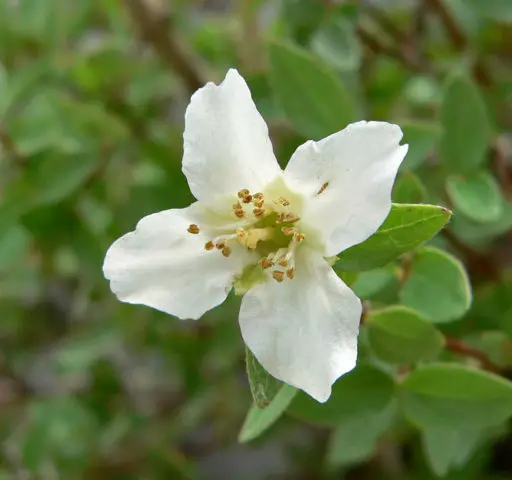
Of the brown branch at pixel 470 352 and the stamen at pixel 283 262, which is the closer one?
the stamen at pixel 283 262

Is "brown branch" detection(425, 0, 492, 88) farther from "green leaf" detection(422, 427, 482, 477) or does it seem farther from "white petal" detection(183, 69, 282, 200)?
"white petal" detection(183, 69, 282, 200)

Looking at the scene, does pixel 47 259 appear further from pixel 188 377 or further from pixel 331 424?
pixel 331 424

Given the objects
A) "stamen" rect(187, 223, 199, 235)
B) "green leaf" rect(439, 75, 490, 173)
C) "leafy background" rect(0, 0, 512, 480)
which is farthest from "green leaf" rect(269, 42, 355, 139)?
"stamen" rect(187, 223, 199, 235)

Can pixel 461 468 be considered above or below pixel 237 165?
below

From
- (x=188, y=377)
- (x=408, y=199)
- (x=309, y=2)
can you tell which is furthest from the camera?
(x=188, y=377)

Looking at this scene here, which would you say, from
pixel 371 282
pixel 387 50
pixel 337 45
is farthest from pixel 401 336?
pixel 387 50

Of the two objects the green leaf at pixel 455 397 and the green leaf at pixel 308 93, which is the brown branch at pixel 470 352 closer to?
the green leaf at pixel 455 397

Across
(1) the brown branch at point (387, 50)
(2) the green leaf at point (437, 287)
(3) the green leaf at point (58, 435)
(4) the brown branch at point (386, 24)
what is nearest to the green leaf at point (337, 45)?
(1) the brown branch at point (387, 50)

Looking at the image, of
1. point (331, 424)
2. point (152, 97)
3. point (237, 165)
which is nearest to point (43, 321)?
point (152, 97)
